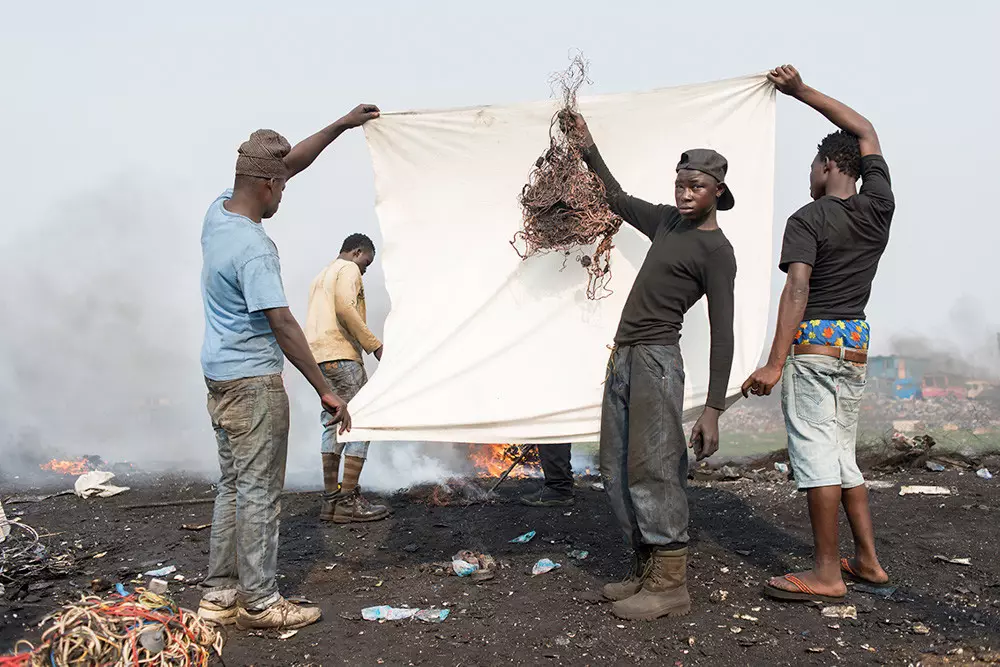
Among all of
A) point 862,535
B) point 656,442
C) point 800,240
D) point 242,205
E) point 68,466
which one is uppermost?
point 242,205

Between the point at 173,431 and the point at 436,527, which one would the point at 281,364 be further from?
the point at 173,431

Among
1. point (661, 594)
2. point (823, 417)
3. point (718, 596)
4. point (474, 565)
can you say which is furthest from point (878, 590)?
point (474, 565)

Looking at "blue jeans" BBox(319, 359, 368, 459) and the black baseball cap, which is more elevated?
the black baseball cap

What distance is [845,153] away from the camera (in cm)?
404

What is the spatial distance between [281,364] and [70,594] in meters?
2.11

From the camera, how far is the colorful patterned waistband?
13.0ft

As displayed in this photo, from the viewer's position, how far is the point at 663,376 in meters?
3.83

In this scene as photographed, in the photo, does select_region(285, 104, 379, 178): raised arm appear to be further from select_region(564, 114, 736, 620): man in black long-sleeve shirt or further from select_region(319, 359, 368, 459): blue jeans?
select_region(319, 359, 368, 459): blue jeans

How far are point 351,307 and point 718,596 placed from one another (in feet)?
12.0

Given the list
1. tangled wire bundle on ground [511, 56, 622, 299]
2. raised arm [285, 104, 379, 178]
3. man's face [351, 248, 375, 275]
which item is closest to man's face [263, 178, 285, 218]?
raised arm [285, 104, 379, 178]

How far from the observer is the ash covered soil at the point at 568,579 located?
3.49 metres

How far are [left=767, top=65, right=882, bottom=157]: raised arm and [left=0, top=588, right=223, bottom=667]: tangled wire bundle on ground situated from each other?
13.2 feet

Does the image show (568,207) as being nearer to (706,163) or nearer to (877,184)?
(706,163)

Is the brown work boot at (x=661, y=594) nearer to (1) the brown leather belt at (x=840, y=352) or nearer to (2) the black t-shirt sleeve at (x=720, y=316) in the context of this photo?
(2) the black t-shirt sleeve at (x=720, y=316)
